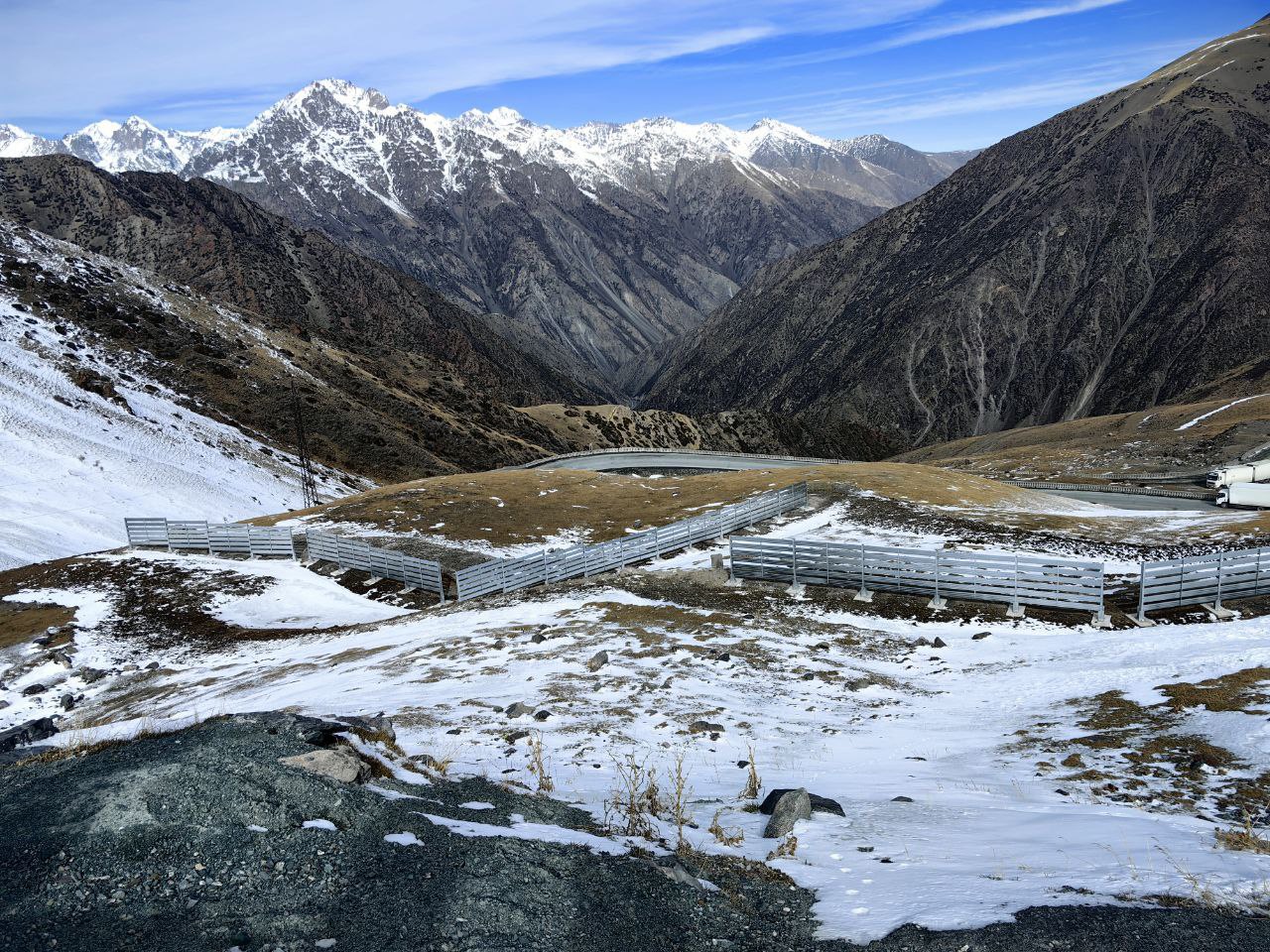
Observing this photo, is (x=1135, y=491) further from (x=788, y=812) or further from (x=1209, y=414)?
(x=788, y=812)

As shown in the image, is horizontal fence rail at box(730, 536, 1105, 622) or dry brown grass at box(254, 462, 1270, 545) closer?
horizontal fence rail at box(730, 536, 1105, 622)

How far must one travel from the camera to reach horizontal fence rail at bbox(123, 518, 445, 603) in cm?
3278

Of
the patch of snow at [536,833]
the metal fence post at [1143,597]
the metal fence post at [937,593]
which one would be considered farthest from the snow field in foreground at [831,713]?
the metal fence post at [1143,597]

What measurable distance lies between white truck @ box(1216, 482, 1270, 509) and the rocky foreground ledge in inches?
2206

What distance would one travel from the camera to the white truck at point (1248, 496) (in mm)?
50000

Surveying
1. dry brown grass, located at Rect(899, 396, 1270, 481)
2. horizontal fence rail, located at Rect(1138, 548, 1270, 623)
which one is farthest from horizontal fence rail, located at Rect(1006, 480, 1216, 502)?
horizontal fence rail, located at Rect(1138, 548, 1270, 623)

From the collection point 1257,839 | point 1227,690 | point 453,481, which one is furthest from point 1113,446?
point 1257,839

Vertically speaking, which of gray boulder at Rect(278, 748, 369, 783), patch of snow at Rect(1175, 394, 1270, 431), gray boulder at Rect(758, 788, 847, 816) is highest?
gray boulder at Rect(278, 748, 369, 783)

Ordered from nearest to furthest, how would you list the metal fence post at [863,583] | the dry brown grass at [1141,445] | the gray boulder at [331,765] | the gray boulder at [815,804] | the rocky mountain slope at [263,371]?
1. the gray boulder at [331,765]
2. the gray boulder at [815,804]
3. the metal fence post at [863,583]
4. the dry brown grass at [1141,445]
5. the rocky mountain slope at [263,371]

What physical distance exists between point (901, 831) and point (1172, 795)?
12.9 ft

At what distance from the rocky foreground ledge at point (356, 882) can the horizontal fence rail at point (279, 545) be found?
23.0 meters

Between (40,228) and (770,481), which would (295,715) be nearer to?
(770,481)

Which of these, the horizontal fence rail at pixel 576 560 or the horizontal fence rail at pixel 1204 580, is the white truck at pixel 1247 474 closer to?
the horizontal fence rail at pixel 1204 580

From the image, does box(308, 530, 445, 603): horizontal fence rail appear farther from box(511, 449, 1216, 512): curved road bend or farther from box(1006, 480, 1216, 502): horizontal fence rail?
box(511, 449, 1216, 512): curved road bend
